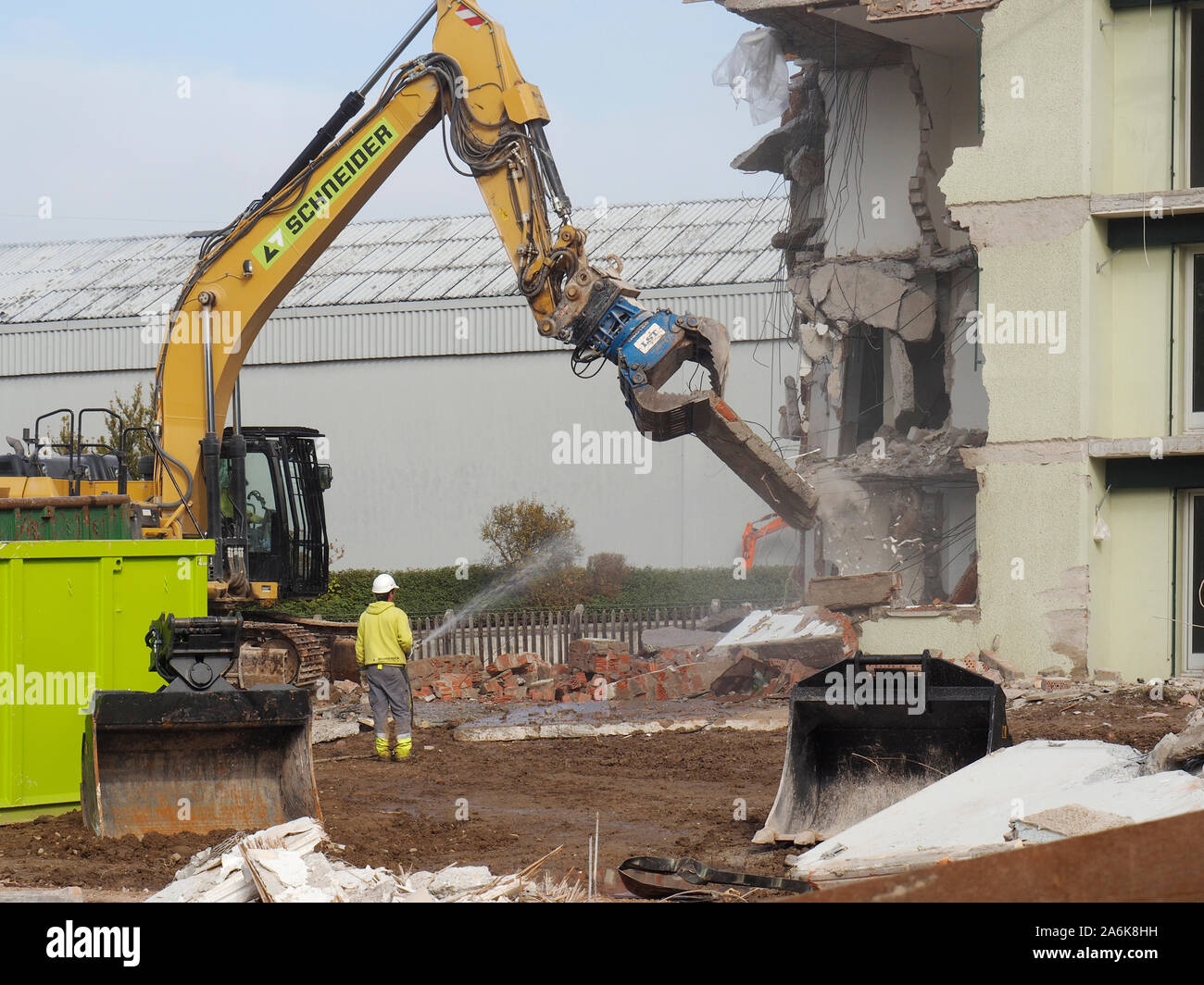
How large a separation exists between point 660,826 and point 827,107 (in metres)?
13.3

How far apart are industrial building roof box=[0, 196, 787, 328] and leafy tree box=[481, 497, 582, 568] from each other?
615 centimetres

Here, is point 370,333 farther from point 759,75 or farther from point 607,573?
point 759,75

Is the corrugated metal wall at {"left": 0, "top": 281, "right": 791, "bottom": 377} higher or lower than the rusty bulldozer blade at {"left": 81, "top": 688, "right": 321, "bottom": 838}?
higher

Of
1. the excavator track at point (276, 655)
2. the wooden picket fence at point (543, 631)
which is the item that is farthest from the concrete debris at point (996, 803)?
the wooden picket fence at point (543, 631)

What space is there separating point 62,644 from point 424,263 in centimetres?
2882

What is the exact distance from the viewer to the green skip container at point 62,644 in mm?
9453

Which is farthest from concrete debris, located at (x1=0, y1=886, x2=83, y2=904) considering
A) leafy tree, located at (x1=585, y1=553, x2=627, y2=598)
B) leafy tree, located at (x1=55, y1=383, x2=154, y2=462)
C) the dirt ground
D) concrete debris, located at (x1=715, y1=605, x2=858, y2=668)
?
leafy tree, located at (x1=585, y1=553, x2=627, y2=598)

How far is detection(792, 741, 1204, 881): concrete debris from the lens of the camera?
6922 mm

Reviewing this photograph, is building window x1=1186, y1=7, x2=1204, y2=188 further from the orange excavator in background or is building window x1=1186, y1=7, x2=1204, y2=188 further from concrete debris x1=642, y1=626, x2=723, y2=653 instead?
the orange excavator in background

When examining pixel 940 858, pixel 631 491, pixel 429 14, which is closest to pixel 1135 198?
pixel 429 14

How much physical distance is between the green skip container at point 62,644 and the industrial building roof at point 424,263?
24.0 meters

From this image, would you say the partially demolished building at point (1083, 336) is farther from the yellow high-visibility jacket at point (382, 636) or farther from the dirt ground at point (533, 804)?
the yellow high-visibility jacket at point (382, 636)
